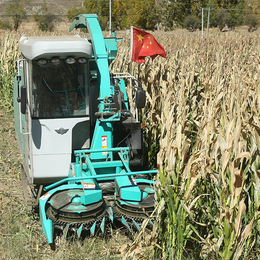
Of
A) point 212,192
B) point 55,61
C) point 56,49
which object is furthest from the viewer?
point 55,61

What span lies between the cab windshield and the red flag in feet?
5.85

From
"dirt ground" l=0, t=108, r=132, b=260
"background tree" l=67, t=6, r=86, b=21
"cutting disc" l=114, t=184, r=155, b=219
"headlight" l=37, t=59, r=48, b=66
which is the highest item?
"background tree" l=67, t=6, r=86, b=21

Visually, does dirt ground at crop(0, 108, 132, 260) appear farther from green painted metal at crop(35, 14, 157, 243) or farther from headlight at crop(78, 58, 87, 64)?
headlight at crop(78, 58, 87, 64)

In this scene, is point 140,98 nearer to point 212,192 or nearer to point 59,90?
point 59,90

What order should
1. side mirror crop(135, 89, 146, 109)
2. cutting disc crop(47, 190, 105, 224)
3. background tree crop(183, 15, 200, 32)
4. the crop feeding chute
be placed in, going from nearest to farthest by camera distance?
1. cutting disc crop(47, 190, 105, 224)
2. the crop feeding chute
3. side mirror crop(135, 89, 146, 109)
4. background tree crop(183, 15, 200, 32)

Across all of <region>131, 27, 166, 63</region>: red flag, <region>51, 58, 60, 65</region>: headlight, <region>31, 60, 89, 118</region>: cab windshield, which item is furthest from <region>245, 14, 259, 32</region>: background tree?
<region>51, 58, 60, 65</region>: headlight

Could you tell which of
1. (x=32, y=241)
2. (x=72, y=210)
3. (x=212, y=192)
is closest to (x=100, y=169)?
(x=72, y=210)

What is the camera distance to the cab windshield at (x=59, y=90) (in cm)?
563

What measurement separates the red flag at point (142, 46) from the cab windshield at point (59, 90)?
1782 mm

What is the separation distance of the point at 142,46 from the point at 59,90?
2.37 meters

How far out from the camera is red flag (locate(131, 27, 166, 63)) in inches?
291

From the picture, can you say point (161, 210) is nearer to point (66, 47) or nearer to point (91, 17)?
point (66, 47)

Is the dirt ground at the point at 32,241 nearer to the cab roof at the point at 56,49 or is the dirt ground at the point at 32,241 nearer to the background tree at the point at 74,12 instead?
the cab roof at the point at 56,49

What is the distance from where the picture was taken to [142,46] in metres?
7.56
